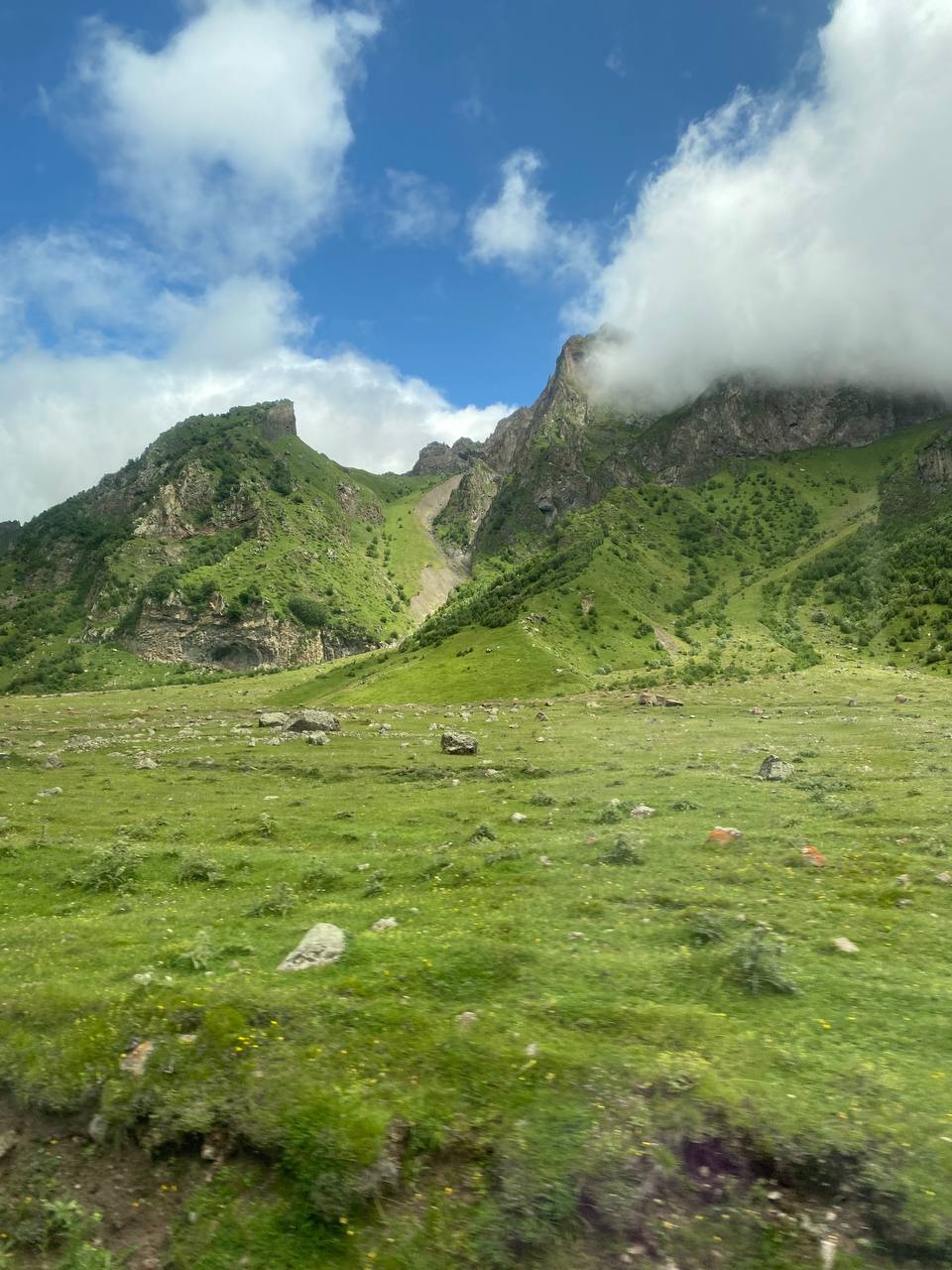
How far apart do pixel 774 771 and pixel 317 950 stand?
24.6 m

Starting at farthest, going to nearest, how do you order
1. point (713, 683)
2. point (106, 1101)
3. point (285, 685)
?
point (285, 685) < point (713, 683) < point (106, 1101)

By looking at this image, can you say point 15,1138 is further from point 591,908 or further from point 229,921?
point 591,908

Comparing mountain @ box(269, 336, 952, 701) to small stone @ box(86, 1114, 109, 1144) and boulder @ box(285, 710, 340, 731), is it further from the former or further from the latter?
small stone @ box(86, 1114, 109, 1144)

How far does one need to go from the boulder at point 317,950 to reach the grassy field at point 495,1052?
353 millimetres

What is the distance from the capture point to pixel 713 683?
85000mm

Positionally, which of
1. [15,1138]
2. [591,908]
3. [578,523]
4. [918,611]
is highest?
[578,523]

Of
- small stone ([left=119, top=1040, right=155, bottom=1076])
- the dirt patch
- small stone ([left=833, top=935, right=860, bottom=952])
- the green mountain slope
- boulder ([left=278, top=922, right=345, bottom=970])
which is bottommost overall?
the dirt patch

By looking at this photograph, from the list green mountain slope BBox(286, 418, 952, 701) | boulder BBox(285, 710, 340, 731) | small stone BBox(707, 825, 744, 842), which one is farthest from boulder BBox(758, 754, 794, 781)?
green mountain slope BBox(286, 418, 952, 701)

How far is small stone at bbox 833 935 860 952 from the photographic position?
12.9 meters

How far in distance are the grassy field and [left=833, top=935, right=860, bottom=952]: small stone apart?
6.1 inches

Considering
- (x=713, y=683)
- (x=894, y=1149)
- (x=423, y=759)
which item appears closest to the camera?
(x=894, y=1149)

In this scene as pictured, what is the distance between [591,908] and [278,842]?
47.1ft

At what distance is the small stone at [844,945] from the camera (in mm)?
12938

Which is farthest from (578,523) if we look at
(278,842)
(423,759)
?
(278,842)
